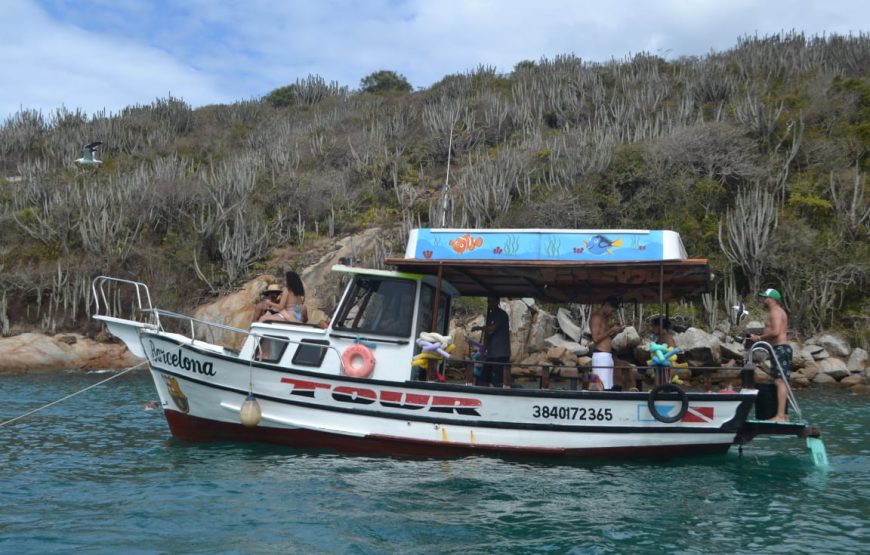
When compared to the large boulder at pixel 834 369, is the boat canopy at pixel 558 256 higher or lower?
higher

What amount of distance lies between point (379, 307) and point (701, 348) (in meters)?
13.5

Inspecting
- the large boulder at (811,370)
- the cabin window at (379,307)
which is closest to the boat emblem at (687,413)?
the cabin window at (379,307)

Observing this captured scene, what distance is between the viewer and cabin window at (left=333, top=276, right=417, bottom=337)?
36.0 ft

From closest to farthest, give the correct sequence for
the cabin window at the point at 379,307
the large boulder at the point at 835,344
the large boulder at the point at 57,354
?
1. the cabin window at the point at 379,307
2. the large boulder at the point at 835,344
3. the large boulder at the point at 57,354

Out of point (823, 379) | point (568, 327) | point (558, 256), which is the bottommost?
point (823, 379)

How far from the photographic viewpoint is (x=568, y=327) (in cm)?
2453

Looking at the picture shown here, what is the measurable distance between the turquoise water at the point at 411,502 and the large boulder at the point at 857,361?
11090 millimetres

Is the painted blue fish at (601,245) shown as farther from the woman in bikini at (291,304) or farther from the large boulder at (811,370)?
the large boulder at (811,370)

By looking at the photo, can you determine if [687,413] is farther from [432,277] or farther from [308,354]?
[308,354]

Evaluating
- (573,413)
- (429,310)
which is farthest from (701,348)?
(573,413)

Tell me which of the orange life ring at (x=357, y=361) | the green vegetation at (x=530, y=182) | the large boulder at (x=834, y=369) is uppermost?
the green vegetation at (x=530, y=182)

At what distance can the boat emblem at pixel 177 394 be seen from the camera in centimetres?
1106

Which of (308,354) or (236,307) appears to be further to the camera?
(236,307)

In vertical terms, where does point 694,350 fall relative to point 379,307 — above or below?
above
